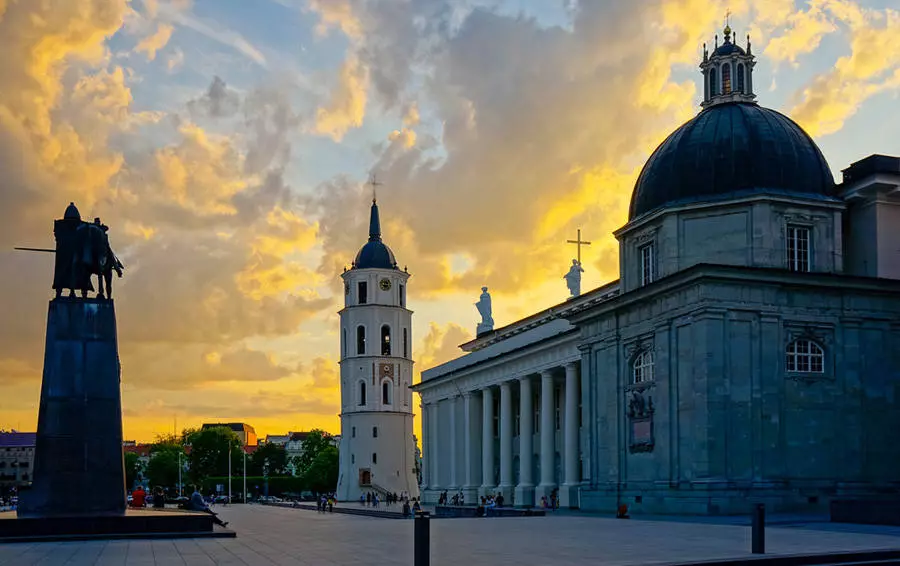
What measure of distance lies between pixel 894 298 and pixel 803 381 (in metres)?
5.85

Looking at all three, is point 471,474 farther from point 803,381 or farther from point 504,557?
point 504,557

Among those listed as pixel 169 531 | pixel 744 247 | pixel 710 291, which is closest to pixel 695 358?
pixel 710 291

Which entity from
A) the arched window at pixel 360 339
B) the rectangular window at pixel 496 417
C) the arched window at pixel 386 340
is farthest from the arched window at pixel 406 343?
the rectangular window at pixel 496 417

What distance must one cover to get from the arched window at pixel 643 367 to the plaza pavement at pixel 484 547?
618 inches

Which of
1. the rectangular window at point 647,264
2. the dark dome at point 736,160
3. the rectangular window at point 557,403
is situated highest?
the dark dome at point 736,160

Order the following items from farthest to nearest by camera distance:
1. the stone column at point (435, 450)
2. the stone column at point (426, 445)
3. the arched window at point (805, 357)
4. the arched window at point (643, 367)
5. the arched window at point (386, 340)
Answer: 1. the arched window at point (386, 340)
2. the stone column at point (426, 445)
3. the stone column at point (435, 450)
4. the arched window at point (643, 367)
5. the arched window at point (805, 357)

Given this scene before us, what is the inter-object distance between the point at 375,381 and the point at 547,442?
173 ft

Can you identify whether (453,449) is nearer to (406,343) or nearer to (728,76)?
(406,343)

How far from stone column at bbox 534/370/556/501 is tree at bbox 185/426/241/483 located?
5067 inches

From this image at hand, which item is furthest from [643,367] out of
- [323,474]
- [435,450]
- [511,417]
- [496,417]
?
Result: [323,474]

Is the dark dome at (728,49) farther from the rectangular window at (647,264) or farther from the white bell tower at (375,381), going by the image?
the white bell tower at (375,381)

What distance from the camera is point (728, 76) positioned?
5491 cm

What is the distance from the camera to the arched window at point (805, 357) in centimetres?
4672

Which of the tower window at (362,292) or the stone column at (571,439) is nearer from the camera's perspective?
the stone column at (571,439)
